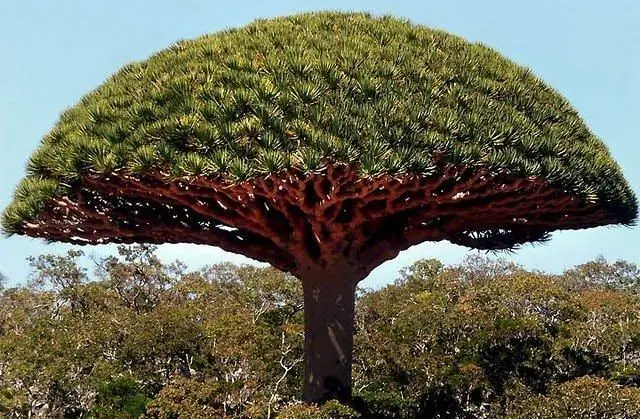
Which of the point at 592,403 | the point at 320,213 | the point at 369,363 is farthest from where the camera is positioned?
the point at 369,363

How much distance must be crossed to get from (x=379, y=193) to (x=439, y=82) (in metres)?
1.31

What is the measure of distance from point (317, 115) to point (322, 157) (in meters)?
0.47

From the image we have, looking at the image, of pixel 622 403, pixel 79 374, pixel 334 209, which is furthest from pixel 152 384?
pixel 622 403

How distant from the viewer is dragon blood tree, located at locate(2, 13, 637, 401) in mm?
6480

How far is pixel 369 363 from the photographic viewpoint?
466 inches

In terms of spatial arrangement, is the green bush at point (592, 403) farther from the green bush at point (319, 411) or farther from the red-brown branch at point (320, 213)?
the green bush at point (319, 411)

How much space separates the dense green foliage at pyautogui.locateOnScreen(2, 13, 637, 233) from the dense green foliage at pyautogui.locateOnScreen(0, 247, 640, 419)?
300 centimetres

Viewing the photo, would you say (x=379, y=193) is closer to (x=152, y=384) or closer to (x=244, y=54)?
(x=244, y=54)

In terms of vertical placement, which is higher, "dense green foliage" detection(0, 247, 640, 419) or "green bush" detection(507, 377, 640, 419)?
"dense green foliage" detection(0, 247, 640, 419)

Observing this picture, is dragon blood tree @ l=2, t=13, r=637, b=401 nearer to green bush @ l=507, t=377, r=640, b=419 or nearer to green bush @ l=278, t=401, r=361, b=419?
green bush @ l=278, t=401, r=361, b=419

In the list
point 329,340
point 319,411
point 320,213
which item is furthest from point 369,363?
point 320,213

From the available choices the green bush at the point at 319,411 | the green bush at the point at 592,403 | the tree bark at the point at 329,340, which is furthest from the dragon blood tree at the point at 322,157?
the green bush at the point at 592,403

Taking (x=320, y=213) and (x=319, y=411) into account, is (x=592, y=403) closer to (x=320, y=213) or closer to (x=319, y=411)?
(x=319, y=411)

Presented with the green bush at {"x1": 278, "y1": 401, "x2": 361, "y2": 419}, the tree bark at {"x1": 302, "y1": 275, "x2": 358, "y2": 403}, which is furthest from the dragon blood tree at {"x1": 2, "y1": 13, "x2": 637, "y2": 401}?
the green bush at {"x1": 278, "y1": 401, "x2": 361, "y2": 419}
